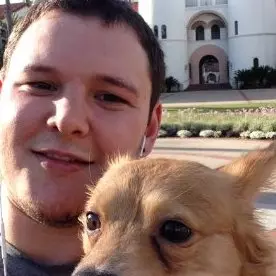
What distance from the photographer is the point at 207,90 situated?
216 ft

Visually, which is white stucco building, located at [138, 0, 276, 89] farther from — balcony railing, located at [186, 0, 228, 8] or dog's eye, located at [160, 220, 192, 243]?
dog's eye, located at [160, 220, 192, 243]

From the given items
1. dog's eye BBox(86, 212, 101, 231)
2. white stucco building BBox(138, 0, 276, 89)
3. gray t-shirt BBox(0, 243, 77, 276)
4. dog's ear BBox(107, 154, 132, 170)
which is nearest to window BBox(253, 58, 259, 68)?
white stucco building BBox(138, 0, 276, 89)

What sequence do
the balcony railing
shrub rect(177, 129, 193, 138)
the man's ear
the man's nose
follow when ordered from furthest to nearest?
the balcony railing → shrub rect(177, 129, 193, 138) → the man's ear → the man's nose

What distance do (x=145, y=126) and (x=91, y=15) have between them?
72 cm

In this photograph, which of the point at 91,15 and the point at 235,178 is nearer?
the point at 235,178

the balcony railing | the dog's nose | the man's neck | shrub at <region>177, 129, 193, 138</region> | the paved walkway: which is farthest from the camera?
the balcony railing

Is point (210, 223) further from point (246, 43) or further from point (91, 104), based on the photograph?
point (246, 43)

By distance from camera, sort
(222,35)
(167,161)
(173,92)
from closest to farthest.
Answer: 1. (167,161)
2. (173,92)
3. (222,35)

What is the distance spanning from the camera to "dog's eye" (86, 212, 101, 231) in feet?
9.08

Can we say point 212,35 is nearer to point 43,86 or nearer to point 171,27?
point 171,27

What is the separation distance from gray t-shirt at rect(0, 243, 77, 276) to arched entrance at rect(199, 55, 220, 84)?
6884 centimetres

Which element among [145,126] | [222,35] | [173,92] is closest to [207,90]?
[173,92]

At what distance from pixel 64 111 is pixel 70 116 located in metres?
0.04

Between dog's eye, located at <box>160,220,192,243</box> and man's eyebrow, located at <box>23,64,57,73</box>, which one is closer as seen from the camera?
dog's eye, located at <box>160,220,192,243</box>
